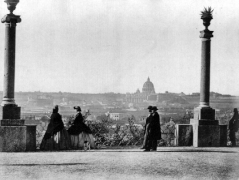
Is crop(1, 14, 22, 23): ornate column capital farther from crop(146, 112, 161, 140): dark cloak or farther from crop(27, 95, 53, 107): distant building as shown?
crop(27, 95, 53, 107): distant building

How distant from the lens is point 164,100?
220 ft

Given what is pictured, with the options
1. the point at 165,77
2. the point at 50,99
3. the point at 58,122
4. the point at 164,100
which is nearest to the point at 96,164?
the point at 58,122

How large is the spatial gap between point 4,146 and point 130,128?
518 centimetres

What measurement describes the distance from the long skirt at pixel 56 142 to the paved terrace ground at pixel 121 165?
0.85m

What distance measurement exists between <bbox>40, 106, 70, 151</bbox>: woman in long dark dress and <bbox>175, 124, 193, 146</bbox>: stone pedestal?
3.92 m

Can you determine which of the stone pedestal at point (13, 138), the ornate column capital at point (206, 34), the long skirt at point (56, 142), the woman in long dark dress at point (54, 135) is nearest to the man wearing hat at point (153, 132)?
the long skirt at point (56, 142)

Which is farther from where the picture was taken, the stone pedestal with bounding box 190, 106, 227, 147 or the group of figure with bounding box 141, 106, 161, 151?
the stone pedestal with bounding box 190, 106, 227, 147

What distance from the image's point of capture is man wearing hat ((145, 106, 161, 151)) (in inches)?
533

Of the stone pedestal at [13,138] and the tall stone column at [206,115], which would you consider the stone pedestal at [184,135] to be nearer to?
the tall stone column at [206,115]

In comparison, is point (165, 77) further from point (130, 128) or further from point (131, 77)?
point (130, 128)

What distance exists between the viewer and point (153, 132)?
13.6 metres

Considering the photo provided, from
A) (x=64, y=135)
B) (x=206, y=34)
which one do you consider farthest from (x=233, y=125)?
(x=64, y=135)

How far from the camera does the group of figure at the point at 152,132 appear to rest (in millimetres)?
13531

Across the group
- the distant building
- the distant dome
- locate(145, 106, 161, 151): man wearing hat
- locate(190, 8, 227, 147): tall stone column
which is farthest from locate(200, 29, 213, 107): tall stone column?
the distant dome
